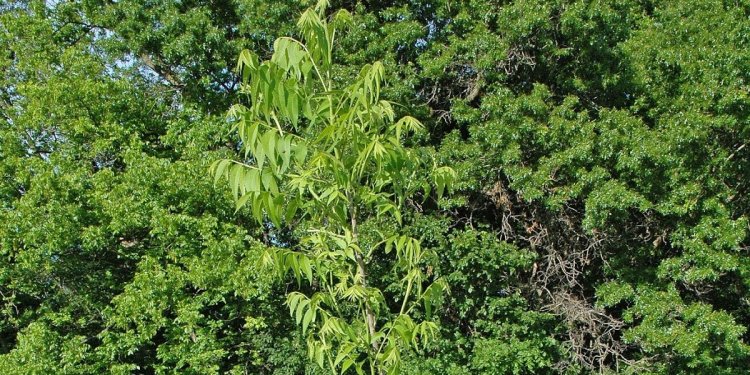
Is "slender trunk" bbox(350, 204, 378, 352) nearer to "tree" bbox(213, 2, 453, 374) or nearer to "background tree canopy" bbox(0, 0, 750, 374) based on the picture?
"tree" bbox(213, 2, 453, 374)

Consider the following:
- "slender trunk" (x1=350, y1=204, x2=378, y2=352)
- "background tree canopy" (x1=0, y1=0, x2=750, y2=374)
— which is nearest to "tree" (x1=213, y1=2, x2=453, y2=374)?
"slender trunk" (x1=350, y1=204, x2=378, y2=352)

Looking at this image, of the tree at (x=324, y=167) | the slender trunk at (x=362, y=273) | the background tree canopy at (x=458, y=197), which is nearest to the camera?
the tree at (x=324, y=167)

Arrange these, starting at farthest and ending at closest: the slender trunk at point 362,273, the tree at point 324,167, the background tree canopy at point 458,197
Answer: the background tree canopy at point 458,197 < the slender trunk at point 362,273 < the tree at point 324,167

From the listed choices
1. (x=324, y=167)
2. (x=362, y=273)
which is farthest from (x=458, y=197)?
(x=324, y=167)

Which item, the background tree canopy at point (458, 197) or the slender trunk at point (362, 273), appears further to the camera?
the background tree canopy at point (458, 197)

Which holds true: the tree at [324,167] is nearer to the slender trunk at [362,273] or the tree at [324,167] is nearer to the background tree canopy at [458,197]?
the slender trunk at [362,273]

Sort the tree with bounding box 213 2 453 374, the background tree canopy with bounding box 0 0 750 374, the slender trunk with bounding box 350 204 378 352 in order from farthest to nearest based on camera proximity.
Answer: the background tree canopy with bounding box 0 0 750 374 → the slender trunk with bounding box 350 204 378 352 → the tree with bounding box 213 2 453 374

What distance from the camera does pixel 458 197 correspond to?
9297 millimetres

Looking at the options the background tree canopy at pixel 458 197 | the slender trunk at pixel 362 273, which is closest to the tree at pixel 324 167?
the slender trunk at pixel 362 273

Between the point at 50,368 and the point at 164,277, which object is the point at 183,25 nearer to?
the point at 164,277

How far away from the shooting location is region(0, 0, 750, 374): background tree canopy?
8.66m

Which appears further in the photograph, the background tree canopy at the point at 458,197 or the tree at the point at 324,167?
the background tree canopy at the point at 458,197

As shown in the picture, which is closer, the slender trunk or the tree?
the tree

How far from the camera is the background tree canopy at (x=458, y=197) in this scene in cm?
866
